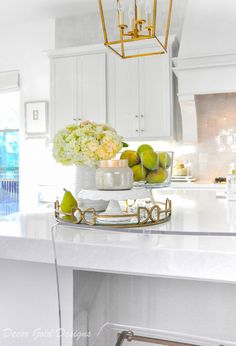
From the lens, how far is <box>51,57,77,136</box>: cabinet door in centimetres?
405

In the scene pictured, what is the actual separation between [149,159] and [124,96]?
274 cm

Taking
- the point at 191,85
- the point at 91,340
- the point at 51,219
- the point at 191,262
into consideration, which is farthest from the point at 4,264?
the point at 191,85

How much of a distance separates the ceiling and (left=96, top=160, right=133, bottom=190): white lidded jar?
3.40 meters

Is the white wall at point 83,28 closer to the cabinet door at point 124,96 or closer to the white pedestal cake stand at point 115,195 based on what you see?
the cabinet door at point 124,96

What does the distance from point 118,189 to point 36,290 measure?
37cm

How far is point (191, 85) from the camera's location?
11.4ft

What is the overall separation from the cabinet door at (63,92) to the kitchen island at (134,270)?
9.60ft

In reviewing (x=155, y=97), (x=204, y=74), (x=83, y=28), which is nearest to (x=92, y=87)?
(x=155, y=97)

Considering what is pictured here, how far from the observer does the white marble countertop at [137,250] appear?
0.76 meters

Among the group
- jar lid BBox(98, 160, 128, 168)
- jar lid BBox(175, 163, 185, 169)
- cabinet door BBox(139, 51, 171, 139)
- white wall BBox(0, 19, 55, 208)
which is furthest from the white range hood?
jar lid BBox(98, 160, 128, 168)

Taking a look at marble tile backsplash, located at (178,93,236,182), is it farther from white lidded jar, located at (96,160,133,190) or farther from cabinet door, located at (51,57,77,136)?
white lidded jar, located at (96,160,133,190)

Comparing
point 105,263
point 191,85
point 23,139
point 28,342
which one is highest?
point 191,85

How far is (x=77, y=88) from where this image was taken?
4.04 m

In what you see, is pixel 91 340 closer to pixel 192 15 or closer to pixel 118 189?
pixel 118 189
